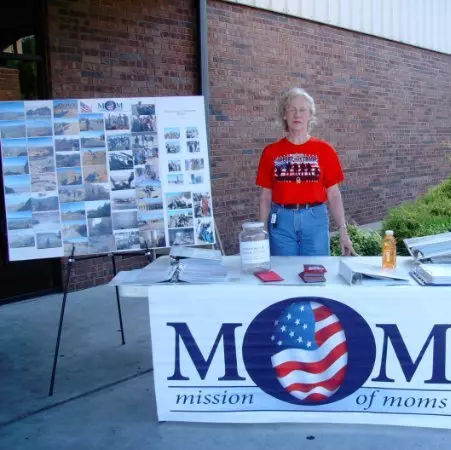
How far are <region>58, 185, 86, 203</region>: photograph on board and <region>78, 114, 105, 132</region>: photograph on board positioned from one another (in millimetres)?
383

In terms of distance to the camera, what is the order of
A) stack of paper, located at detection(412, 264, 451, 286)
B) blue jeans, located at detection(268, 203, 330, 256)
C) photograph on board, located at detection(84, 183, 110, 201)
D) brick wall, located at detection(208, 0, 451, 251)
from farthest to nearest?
brick wall, located at detection(208, 0, 451, 251), blue jeans, located at detection(268, 203, 330, 256), photograph on board, located at detection(84, 183, 110, 201), stack of paper, located at detection(412, 264, 451, 286)

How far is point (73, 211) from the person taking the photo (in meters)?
3.88

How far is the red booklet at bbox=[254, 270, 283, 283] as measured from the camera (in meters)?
3.12

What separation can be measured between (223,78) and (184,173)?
4166 millimetres

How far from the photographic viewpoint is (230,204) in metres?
8.13

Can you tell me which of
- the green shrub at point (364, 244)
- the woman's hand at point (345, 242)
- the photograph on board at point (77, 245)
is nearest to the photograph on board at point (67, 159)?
the photograph on board at point (77, 245)

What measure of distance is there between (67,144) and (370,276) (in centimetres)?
209

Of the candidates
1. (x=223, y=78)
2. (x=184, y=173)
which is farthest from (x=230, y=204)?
(x=184, y=173)

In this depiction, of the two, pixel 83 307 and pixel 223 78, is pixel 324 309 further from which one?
pixel 223 78

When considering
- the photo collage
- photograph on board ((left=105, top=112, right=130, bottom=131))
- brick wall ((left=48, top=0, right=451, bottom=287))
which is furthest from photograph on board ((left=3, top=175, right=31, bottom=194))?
brick wall ((left=48, top=0, right=451, bottom=287))

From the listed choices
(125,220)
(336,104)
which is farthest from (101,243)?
(336,104)

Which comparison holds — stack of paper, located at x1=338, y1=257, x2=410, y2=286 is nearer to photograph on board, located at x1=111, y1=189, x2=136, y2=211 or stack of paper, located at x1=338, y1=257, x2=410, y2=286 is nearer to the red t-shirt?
the red t-shirt

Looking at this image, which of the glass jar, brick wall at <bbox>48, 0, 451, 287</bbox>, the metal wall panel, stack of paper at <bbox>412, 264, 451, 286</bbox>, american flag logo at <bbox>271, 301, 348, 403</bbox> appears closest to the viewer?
stack of paper at <bbox>412, 264, 451, 286</bbox>

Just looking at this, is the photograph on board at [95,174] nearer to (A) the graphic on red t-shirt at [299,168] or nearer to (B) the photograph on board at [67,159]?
(B) the photograph on board at [67,159]
